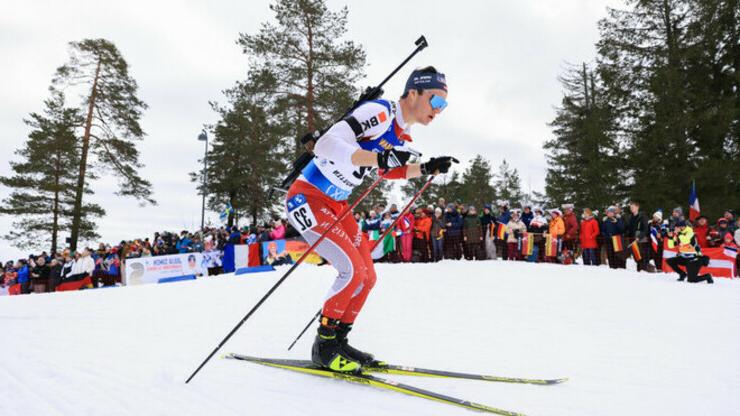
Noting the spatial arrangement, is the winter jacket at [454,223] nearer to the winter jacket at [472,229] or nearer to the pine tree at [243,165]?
the winter jacket at [472,229]

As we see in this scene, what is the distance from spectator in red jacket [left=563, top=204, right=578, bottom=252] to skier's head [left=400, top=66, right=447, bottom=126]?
979 centimetres

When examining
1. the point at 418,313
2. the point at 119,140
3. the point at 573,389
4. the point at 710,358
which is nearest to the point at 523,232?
the point at 418,313

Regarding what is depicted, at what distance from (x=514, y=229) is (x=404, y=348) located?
935 centimetres

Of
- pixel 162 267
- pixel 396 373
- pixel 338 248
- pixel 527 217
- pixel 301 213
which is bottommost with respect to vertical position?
pixel 396 373

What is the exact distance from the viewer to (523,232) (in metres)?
12.4

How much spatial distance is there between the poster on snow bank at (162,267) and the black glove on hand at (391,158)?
13081 mm

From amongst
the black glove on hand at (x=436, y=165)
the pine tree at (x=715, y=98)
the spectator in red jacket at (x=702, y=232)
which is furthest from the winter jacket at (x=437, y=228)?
the pine tree at (x=715, y=98)

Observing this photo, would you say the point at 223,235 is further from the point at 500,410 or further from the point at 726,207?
the point at 726,207

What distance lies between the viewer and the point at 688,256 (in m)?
8.77

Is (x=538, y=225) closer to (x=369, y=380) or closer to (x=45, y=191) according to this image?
(x=369, y=380)

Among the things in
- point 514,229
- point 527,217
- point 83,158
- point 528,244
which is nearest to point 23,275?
point 83,158

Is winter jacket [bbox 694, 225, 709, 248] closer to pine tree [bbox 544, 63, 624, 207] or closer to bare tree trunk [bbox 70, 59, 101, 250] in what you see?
pine tree [bbox 544, 63, 624, 207]

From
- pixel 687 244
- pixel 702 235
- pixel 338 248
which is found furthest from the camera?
pixel 702 235

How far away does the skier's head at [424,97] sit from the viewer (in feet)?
11.2
